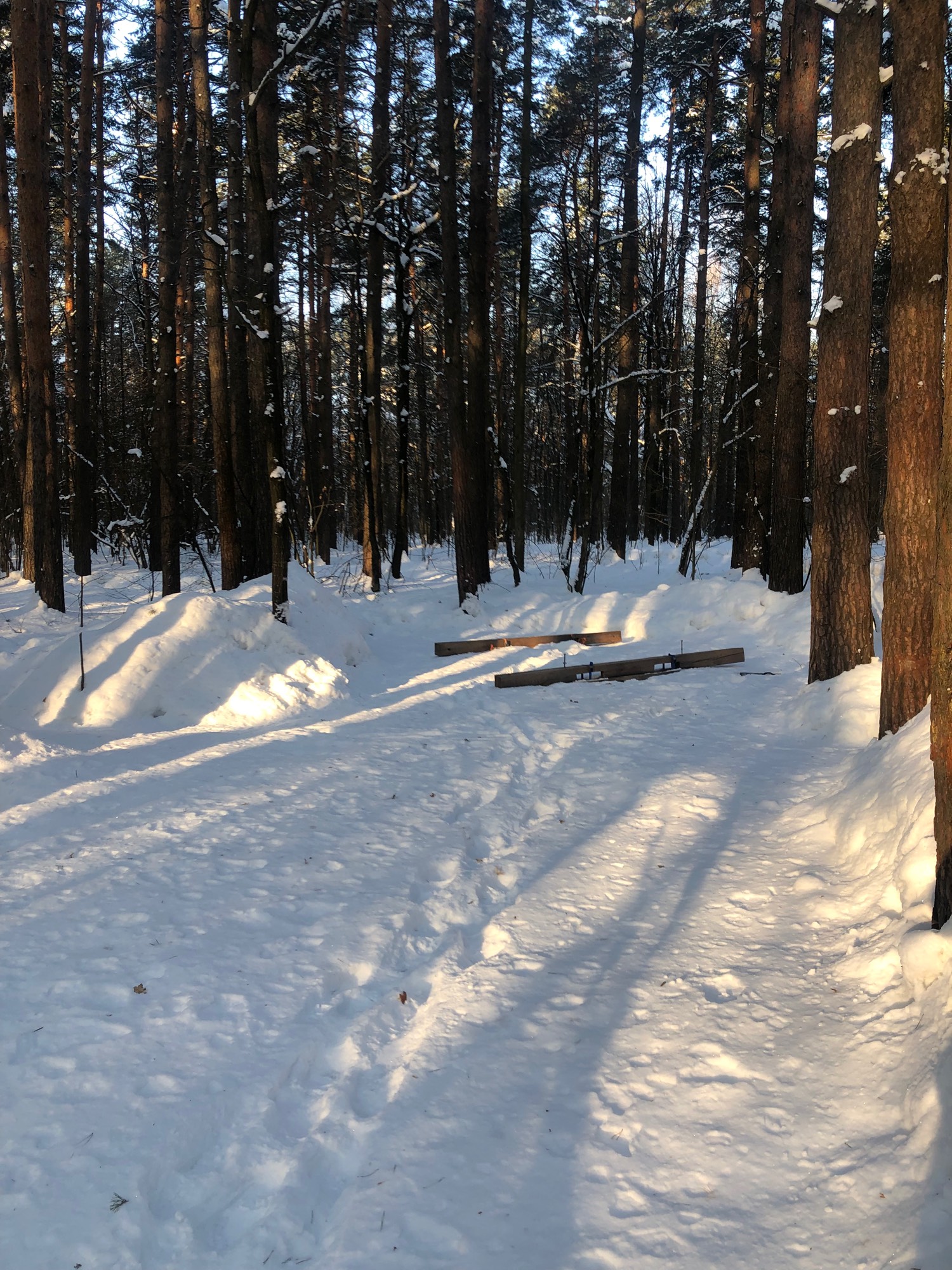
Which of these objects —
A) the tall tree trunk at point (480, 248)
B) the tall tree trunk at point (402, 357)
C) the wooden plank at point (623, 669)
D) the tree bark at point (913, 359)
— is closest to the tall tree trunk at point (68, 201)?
the tall tree trunk at point (402, 357)

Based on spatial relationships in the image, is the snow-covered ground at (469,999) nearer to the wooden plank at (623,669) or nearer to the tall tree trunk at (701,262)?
the wooden plank at (623,669)

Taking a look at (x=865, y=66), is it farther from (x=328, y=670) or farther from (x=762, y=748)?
(x=328, y=670)

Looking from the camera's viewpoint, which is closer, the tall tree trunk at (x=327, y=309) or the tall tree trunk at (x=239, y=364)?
the tall tree trunk at (x=239, y=364)

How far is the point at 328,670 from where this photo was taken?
332 inches

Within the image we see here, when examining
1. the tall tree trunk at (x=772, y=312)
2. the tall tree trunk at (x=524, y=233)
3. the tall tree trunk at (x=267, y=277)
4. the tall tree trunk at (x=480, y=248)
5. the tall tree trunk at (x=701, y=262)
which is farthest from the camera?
the tall tree trunk at (x=701, y=262)

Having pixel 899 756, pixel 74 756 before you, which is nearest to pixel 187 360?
pixel 74 756

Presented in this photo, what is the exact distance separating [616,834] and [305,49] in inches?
546

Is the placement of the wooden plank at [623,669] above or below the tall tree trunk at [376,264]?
below

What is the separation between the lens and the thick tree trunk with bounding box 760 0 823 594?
11.0 metres

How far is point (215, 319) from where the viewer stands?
11.1m

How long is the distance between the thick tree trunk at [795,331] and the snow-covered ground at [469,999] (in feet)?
17.2

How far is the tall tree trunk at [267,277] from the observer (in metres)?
7.95

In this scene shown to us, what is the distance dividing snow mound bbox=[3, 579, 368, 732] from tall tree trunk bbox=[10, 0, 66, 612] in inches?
216

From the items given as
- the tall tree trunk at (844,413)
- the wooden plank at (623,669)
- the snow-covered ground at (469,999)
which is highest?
the tall tree trunk at (844,413)
